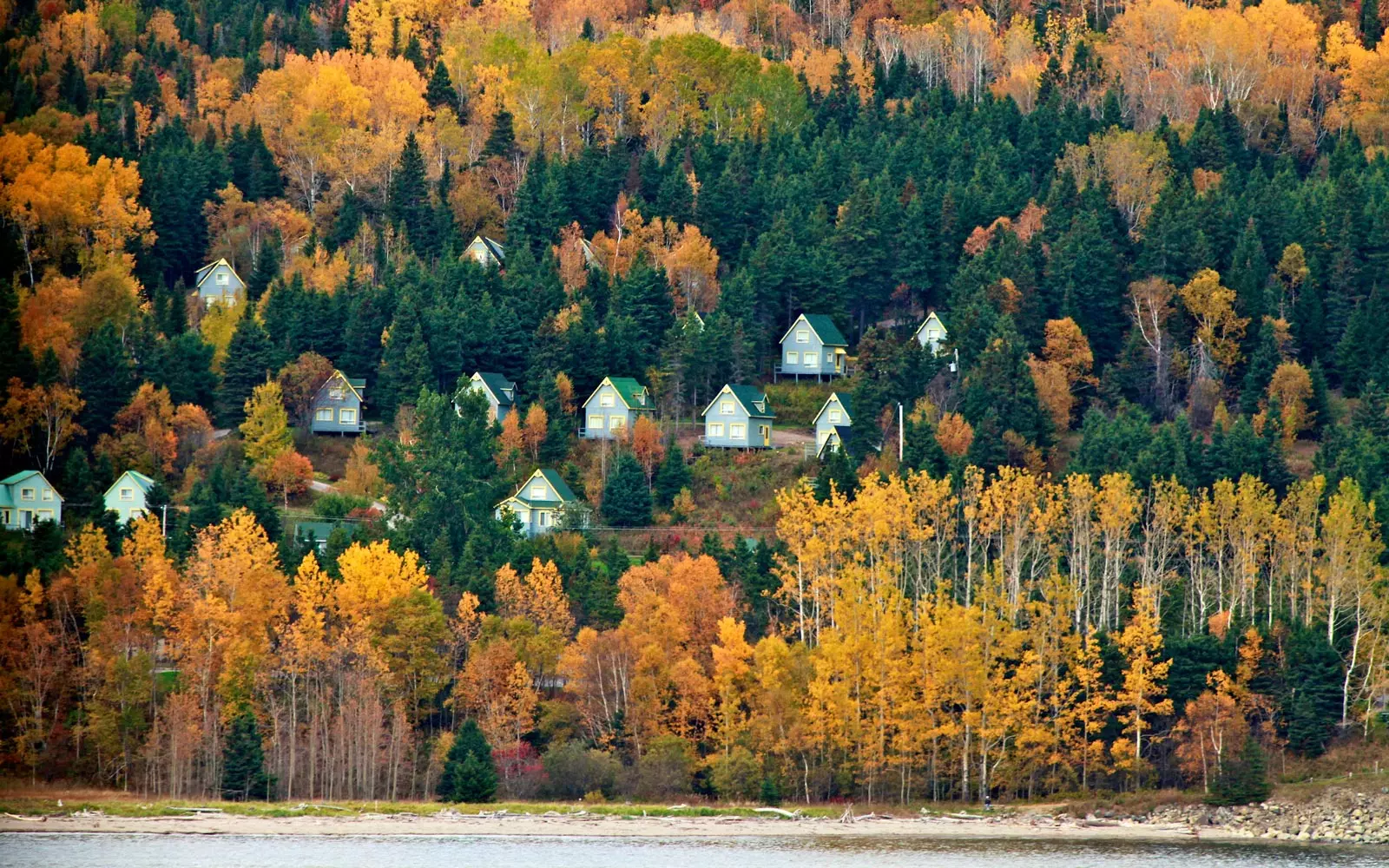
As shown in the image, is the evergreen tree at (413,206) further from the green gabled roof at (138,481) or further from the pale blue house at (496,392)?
the green gabled roof at (138,481)

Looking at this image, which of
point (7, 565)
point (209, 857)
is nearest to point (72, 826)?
point (209, 857)

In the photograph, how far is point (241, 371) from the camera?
373ft

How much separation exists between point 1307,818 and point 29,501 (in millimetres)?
61924

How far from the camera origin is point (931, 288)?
125812 millimetres

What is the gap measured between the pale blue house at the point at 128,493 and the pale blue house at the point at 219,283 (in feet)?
91.2

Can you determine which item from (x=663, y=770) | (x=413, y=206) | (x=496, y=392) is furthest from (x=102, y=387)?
(x=663, y=770)

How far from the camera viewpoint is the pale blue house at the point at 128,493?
102625 millimetres

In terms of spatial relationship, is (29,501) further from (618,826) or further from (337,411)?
(618,826)

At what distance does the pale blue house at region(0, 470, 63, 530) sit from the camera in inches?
4060

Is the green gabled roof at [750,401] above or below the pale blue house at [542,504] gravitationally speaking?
above

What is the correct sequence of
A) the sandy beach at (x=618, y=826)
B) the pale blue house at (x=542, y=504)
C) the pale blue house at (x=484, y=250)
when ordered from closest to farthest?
the sandy beach at (x=618, y=826) → the pale blue house at (x=542, y=504) → the pale blue house at (x=484, y=250)

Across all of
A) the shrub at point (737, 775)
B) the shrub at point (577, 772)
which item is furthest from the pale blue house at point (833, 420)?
the shrub at point (577, 772)

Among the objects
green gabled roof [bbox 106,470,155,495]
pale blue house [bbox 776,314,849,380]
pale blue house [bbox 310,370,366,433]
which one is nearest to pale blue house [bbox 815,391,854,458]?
pale blue house [bbox 776,314,849,380]

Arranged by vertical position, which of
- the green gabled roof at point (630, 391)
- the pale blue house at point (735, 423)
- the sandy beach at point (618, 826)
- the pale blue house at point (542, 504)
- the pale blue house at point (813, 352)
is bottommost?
the sandy beach at point (618, 826)
